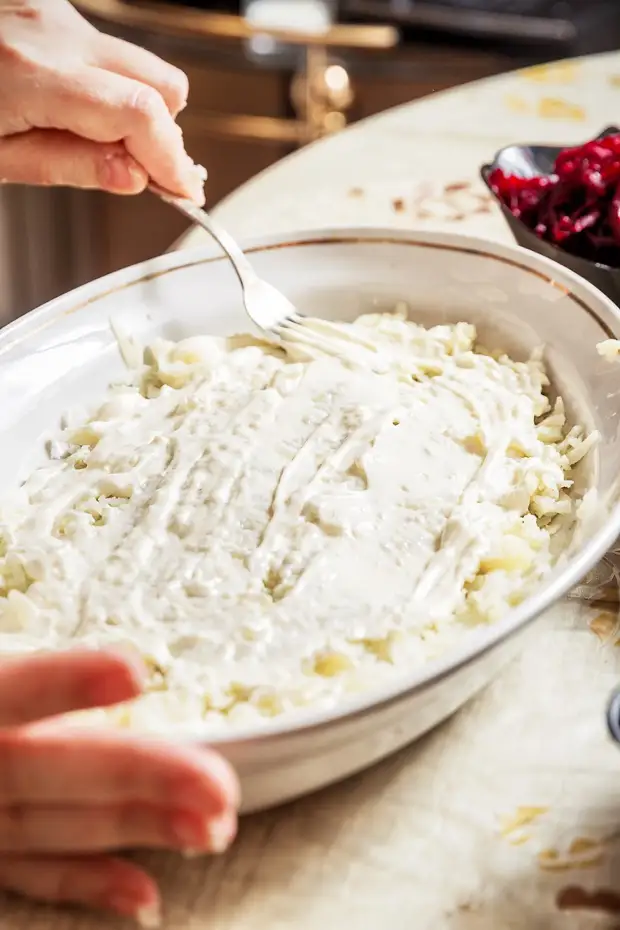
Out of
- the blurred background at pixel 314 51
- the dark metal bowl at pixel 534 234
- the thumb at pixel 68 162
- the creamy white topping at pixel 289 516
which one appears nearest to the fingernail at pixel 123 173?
the thumb at pixel 68 162

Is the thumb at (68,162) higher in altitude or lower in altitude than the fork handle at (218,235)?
higher

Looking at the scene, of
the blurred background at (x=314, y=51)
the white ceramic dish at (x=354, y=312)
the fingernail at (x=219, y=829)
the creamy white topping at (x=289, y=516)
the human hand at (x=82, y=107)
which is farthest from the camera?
the blurred background at (x=314, y=51)

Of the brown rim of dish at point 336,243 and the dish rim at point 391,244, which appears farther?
the brown rim of dish at point 336,243

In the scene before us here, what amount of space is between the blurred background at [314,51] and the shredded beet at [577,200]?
4.47 ft

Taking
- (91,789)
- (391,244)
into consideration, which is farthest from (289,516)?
(391,244)

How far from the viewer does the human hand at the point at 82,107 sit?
1039 millimetres

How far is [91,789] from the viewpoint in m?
0.57

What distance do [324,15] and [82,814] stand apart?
88.1 inches

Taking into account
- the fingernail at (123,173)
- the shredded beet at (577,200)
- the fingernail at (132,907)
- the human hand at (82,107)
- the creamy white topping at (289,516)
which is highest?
the human hand at (82,107)

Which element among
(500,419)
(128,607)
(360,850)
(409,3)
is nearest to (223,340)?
(500,419)

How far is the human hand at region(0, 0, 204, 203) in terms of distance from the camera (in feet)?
3.41

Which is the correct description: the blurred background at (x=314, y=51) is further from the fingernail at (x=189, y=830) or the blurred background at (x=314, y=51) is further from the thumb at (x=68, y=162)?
the fingernail at (x=189, y=830)

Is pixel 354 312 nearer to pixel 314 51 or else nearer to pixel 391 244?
pixel 391 244

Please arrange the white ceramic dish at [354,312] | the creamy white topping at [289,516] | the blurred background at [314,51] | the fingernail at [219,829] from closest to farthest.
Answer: the fingernail at [219,829], the creamy white topping at [289,516], the white ceramic dish at [354,312], the blurred background at [314,51]
